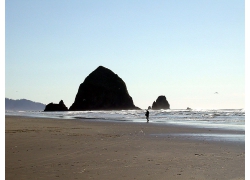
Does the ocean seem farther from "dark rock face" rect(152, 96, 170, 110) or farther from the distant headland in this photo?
"dark rock face" rect(152, 96, 170, 110)

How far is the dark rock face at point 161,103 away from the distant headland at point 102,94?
19.2 meters

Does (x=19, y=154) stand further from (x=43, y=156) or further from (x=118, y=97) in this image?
(x=118, y=97)

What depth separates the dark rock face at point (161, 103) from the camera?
193 m

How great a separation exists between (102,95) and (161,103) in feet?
135

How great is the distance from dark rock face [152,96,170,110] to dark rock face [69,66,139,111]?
21.8 metres

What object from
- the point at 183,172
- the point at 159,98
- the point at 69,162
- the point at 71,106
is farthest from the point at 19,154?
the point at 159,98

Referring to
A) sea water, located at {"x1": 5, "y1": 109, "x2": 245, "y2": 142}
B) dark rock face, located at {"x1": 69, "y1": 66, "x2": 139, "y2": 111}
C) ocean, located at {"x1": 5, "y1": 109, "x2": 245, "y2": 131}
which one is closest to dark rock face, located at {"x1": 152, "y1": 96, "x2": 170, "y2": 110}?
dark rock face, located at {"x1": 69, "y1": 66, "x2": 139, "y2": 111}

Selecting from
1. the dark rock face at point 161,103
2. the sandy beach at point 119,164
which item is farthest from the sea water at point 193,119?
the dark rock face at point 161,103

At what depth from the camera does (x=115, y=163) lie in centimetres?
810

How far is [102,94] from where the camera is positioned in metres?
176

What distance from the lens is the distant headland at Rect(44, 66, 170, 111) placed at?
17225cm

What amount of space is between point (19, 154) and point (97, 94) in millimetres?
167471

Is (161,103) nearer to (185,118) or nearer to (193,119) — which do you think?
(185,118)
